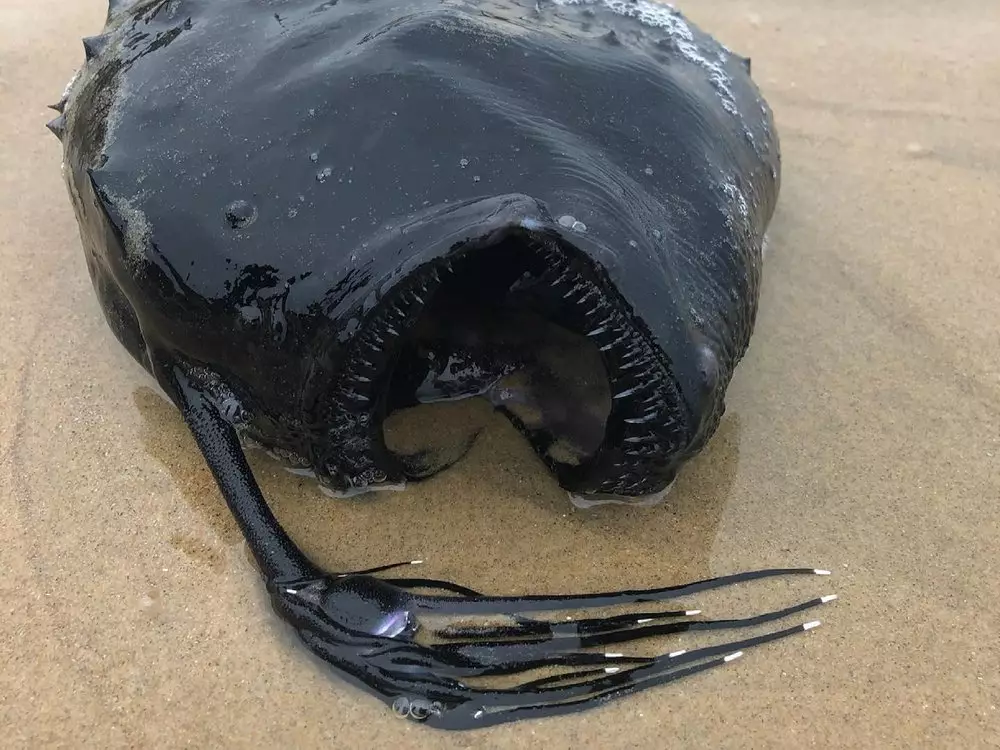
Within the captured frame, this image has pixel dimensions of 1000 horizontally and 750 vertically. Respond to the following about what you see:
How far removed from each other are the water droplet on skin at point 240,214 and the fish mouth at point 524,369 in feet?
1.44

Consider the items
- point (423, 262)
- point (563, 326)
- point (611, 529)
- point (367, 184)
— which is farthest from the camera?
point (611, 529)

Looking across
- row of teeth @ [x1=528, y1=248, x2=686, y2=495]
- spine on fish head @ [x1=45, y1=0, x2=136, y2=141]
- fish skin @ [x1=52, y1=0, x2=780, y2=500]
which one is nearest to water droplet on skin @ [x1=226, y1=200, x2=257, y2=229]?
fish skin @ [x1=52, y1=0, x2=780, y2=500]

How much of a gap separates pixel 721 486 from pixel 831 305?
112cm

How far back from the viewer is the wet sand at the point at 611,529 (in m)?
2.23

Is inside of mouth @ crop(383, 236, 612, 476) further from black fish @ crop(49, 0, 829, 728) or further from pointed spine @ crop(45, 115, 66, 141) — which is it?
pointed spine @ crop(45, 115, 66, 141)

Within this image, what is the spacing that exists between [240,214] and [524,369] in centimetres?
94

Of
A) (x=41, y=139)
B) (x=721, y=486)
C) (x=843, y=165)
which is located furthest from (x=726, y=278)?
(x=41, y=139)

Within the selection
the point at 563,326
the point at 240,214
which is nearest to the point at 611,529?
the point at 563,326

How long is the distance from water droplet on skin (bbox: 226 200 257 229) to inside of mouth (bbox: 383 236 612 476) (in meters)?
0.51

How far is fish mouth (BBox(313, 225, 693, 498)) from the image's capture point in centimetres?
205

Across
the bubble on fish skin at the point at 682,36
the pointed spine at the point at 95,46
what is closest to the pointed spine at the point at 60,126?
the pointed spine at the point at 95,46

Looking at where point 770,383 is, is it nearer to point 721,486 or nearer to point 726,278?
point 721,486

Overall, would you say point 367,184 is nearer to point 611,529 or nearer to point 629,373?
point 629,373

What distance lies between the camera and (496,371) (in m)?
2.70
